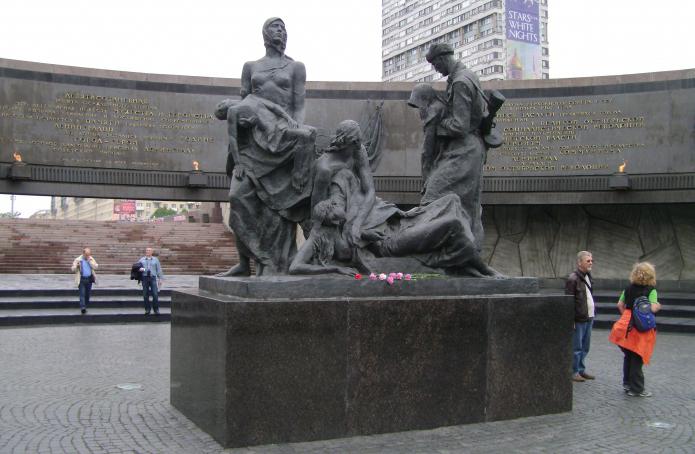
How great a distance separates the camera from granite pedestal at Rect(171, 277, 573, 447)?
507cm

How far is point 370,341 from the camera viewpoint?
18.0ft

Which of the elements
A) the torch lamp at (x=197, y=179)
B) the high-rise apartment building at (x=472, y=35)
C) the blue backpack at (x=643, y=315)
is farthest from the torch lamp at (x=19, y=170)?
the high-rise apartment building at (x=472, y=35)

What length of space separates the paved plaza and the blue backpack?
744 millimetres

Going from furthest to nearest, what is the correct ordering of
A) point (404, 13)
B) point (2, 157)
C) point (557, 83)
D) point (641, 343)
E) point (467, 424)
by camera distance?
point (404, 13)
point (557, 83)
point (2, 157)
point (641, 343)
point (467, 424)

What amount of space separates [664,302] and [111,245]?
1665 cm

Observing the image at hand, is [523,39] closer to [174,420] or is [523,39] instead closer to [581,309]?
[581,309]

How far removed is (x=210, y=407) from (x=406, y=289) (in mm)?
1882

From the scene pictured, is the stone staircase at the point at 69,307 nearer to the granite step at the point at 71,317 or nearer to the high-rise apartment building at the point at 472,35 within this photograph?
the granite step at the point at 71,317

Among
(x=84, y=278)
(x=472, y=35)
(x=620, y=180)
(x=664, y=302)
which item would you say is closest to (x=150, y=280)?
(x=84, y=278)

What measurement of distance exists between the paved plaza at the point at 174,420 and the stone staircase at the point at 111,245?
12.0m

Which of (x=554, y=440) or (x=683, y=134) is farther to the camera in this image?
(x=683, y=134)

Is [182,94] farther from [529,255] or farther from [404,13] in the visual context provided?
[404,13]

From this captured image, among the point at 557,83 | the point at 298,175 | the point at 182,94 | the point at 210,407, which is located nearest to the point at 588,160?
the point at 557,83

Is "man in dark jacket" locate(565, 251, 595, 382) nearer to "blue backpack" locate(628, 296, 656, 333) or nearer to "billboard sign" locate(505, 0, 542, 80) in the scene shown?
"blue backpack" locate(628, 296, 656, 333)
